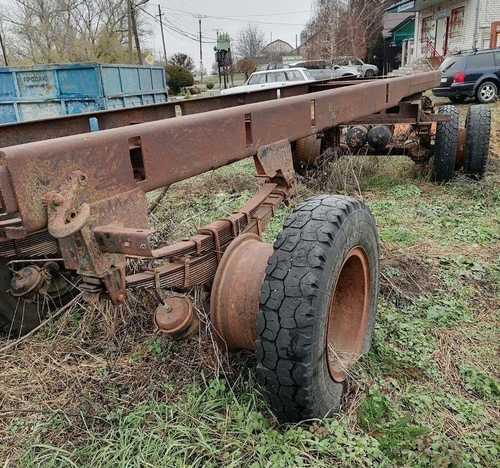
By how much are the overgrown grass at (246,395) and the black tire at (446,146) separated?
2269 millimetres

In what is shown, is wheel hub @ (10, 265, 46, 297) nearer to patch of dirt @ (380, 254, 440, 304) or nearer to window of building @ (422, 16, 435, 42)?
patch of dirt @ (380, 254, 440, 304)

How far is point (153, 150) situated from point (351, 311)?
139cm

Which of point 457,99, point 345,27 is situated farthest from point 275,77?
point 345,27

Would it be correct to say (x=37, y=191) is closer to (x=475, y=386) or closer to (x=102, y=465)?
(x=102, y=465)

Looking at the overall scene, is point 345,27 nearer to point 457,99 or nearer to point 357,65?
point 357,65

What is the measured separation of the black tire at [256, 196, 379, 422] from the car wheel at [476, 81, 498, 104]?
50.4 feet

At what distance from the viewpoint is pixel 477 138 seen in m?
5.76

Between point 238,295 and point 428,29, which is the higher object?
point 428,29

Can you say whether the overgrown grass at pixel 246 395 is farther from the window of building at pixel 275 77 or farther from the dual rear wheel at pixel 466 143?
the window of building at pixel 275 77

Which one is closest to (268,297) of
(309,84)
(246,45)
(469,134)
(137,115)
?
(137,115)

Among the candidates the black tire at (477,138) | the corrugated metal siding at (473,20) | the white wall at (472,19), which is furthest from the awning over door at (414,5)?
the black tire at (477,138)

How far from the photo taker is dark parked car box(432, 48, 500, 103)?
1529 centimetres

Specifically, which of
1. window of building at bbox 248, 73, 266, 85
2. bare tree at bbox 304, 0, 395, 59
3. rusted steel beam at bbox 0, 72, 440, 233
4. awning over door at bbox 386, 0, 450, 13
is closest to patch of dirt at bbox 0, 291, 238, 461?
rusted steel beam at bbox 0, 72, 440, 233

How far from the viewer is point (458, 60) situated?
1577 centimetres
